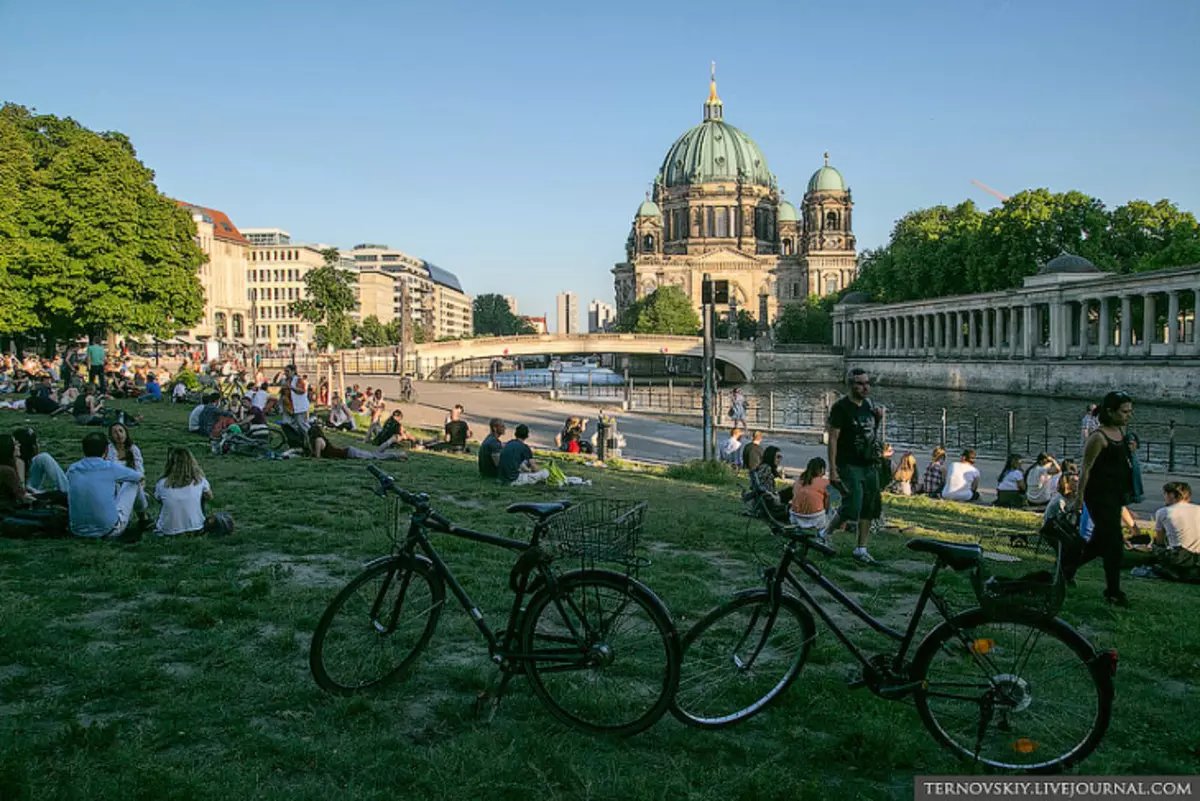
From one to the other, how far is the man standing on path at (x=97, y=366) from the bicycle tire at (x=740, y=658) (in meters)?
21.9

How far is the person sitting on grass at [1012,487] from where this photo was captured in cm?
1455

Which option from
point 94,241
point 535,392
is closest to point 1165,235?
point 535,392

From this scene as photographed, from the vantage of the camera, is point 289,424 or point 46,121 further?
point 46,121

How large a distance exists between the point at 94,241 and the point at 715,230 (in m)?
114

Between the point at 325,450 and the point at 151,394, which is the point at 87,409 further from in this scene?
the point at 151,394

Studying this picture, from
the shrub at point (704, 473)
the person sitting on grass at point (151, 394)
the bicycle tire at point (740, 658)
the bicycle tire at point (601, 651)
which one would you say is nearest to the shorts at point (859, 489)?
the bicycle tire at point (740, 658)

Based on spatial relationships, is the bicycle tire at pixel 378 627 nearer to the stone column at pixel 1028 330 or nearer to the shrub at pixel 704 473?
the shrub at pixel 704 473

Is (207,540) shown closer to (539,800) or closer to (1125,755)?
(539,800)

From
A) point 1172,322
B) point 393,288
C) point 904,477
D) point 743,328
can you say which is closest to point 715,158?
point 743,328

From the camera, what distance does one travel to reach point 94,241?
3469 centimetres

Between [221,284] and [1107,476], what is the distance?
80.8m

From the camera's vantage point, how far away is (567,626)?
Result: 13.7 feet

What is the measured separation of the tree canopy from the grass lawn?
30.8 metres

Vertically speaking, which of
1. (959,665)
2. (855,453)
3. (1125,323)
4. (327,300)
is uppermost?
(327,300)
